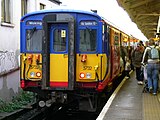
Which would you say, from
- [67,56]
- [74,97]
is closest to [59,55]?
[67,56]

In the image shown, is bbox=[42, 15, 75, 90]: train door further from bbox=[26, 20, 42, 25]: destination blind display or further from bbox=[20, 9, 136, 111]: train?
bbox=[26, 20, 42, 25]: destination blind display

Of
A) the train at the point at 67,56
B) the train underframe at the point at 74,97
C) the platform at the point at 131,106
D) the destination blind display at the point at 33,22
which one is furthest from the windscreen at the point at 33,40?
the platform at the point at 131,106

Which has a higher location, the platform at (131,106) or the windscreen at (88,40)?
the windscreen at (88,40)

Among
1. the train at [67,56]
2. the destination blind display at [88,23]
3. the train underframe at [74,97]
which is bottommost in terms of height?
the train underframe at [74,97]

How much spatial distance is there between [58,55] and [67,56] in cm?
28

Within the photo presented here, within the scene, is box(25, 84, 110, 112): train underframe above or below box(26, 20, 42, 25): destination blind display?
below

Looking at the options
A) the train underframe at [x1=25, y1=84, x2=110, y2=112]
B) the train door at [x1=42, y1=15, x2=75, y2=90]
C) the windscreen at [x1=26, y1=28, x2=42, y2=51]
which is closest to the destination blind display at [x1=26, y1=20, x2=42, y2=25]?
the windscreen at [x1=26, y1=28, x2=42, y2=51]

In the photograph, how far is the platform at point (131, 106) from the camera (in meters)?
9.00

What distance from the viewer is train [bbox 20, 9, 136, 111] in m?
10.2

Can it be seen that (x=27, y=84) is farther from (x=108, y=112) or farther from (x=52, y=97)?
(x=108, y=112)

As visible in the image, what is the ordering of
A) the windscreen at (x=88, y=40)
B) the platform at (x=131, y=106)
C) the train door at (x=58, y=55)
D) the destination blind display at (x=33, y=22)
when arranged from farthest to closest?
the destination blind display at (x=33, y=22) < the windscreen at (x=88, y=40) < the train door at (x=58, y=55) < the platform at (x=131, y=106)

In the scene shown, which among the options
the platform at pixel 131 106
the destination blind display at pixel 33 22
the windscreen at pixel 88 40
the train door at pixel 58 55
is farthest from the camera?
the destination blind display at pixel 33 22

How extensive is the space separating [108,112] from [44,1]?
39.9ft

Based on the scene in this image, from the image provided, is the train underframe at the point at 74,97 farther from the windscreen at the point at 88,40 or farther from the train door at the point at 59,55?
the windscreen at the point at 88,40
